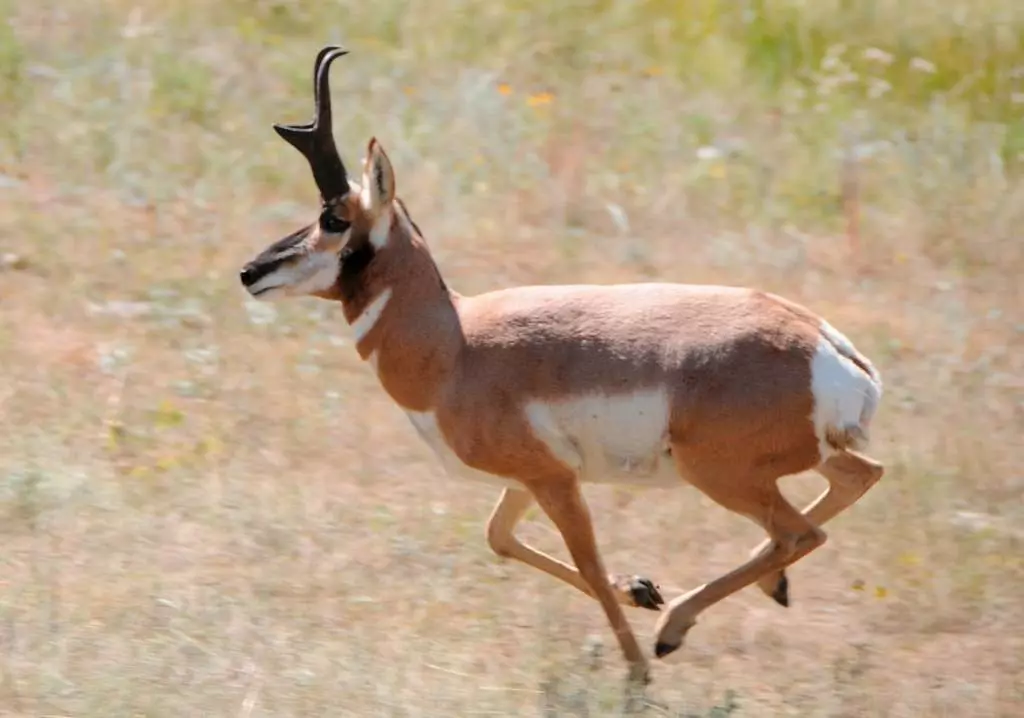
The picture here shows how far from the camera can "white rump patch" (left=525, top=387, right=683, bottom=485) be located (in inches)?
271

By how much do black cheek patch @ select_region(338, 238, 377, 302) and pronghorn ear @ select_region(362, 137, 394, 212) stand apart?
176mm

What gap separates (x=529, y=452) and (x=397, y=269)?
1.00m

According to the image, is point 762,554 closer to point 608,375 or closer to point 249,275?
point 608,375

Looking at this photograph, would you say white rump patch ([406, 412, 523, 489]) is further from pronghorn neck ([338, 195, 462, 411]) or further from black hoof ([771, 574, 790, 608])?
black hoof ([771, 574, 790, 608])

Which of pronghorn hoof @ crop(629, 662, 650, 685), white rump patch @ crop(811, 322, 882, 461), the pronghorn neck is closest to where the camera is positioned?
white rump patch @ crop(811, 322, 882, 461)

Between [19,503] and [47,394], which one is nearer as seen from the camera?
[19,503]

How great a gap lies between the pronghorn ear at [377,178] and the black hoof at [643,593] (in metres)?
1.94

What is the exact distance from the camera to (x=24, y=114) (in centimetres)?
1352

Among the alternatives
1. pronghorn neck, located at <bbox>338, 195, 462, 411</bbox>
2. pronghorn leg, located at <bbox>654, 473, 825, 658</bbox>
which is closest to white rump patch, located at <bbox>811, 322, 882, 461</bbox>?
pronghorn leg, located at <bbox>654, 473, 825, 658</bbox>

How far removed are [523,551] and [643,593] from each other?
59 centimetres

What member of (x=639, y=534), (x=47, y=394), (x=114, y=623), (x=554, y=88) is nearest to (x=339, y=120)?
(x=554, y=88)

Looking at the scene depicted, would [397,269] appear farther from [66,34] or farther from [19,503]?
[66,34]

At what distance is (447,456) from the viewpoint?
23.4 feet

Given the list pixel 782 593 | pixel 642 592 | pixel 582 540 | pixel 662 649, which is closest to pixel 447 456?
pixel 582 540
